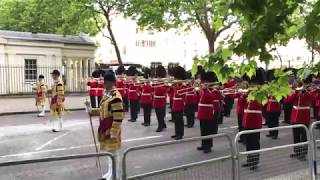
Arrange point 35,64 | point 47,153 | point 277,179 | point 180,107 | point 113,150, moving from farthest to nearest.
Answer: point 35,64
point 180,107
point 47,153
point 113,150
point 277,179

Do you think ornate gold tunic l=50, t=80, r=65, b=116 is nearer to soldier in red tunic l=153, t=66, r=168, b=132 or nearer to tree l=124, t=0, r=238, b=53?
soldier in red tunic l=153, t=66, r=168, b=132

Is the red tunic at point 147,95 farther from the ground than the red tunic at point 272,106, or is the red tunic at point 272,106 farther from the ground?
the red tunic at point 147,95

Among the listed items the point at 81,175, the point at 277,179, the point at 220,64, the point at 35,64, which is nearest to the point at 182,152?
the point at 81,175

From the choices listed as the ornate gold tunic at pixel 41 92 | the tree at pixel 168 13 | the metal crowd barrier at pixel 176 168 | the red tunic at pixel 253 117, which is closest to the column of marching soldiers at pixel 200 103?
the red tunic at pixel 253 117

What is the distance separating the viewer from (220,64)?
14.0ft

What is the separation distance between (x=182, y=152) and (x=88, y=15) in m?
20.0

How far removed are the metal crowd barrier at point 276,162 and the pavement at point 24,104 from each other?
14.5 m

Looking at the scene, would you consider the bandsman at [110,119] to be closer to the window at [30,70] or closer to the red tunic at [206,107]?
the red tunic at [206,107]

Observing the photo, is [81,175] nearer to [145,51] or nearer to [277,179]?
[277,179]

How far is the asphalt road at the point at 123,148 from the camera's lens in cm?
620

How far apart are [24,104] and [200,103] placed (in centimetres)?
1307

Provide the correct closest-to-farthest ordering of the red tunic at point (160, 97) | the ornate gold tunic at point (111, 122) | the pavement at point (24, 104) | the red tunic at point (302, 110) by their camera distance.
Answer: the ornate gold tunic at point (111, 122) → the red tunic at point (302, 110) → the red tunic at point (160, 97) → the pavement at point (24, 104)

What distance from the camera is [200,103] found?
11.7 m

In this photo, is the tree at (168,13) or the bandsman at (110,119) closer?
the bandsman at (110,119)
